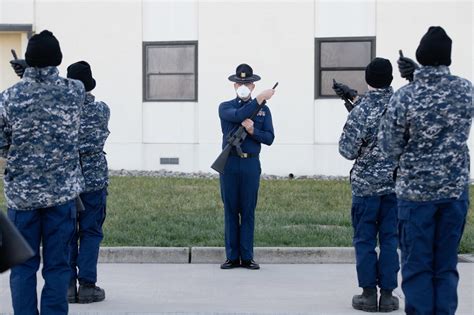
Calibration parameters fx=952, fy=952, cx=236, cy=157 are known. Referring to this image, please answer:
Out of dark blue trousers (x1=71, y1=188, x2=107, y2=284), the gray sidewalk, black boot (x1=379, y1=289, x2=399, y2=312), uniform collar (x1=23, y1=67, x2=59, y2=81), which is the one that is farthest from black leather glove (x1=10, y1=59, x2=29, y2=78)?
black boot (x1=379, y1=289, x2=399, y2=312)

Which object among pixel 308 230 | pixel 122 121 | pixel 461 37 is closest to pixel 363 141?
pixel 308 230

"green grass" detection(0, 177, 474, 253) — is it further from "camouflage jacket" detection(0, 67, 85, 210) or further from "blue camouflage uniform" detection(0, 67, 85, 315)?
"camouflage jacket" detection(0, 67, 85, 210)

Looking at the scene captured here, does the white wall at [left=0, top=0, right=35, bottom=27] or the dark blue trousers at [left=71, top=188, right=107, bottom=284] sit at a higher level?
the white wall at [left=0, top=0, right=35, bottom=27]

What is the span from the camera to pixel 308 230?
37.4ft

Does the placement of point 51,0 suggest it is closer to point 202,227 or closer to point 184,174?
point 184,174

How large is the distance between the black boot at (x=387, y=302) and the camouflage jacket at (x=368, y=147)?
85 centimetres

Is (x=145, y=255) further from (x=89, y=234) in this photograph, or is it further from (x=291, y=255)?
(x=89, y=234)

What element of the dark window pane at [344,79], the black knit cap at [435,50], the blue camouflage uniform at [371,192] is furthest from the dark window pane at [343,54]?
the black knit cap at [435,50]

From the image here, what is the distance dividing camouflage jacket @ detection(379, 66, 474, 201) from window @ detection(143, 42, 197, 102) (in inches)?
528

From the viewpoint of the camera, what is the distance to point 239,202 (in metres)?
10.1

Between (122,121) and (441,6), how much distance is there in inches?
267

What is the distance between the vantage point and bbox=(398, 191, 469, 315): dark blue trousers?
6.34 meters

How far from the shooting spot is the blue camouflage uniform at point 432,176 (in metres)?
6.31

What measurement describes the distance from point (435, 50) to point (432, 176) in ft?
2.75
